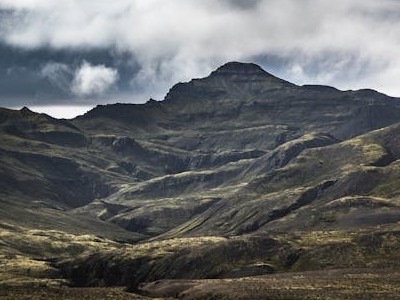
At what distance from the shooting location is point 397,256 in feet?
648

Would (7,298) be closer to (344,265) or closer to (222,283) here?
(222,283)

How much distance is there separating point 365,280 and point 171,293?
56.3 meters

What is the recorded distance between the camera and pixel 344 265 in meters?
194

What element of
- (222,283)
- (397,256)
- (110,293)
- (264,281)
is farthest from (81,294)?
(397,256)

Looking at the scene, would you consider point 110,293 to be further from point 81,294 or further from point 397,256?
point 397,256

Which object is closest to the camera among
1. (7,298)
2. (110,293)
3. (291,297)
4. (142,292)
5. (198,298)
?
(291,297)

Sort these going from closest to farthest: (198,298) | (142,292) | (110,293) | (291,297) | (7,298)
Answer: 1. (291,297)
2. (7,298)
3. (198,298)
4. (110,293)
5. (142,292)

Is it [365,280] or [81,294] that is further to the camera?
[81,294]

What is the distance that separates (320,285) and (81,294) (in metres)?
64.0

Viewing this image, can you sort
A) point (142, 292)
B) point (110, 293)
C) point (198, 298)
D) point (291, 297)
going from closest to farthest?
1. point (291, 297)
2. point (198, 298)
3. point (110, 293)
4. point (142, 292)

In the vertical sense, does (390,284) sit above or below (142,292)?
above

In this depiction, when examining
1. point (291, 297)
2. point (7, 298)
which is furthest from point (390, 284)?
point (7, 298)

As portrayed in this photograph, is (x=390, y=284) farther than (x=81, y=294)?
No

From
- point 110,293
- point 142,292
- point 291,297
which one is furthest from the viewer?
point 142,292
